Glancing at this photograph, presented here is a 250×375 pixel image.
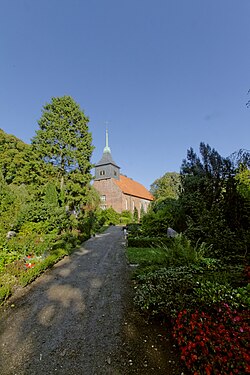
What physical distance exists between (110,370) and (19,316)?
8.29 ft

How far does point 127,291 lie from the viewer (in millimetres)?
4809

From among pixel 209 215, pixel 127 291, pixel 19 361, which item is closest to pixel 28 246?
pixel 127 291

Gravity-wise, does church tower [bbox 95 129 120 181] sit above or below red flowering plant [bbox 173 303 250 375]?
above

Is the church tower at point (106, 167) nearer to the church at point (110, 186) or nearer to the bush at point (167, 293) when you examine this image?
the church at point (110, 186)

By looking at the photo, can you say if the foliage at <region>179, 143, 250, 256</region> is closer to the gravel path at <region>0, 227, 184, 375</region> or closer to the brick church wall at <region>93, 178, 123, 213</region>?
the gravel path at <region>0, 227, 184, 375</region>

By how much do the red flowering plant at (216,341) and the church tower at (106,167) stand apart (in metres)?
30.4

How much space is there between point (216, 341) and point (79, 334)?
2.29 m

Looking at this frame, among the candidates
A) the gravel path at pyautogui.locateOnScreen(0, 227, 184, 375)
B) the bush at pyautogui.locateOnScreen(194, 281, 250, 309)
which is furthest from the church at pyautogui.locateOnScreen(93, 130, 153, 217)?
the bush at pyautogui.locateOnScreen(194, 281, 250, 309)

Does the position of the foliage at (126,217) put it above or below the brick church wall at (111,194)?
below

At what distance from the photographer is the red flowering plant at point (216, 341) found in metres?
1.98

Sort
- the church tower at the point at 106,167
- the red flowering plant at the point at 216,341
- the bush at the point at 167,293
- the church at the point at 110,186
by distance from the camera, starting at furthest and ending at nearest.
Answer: the church tower at the point at 106,167
the church at the point at 110,186
the bush at the point at 167,293
the red flowering plant at the point at 216,341

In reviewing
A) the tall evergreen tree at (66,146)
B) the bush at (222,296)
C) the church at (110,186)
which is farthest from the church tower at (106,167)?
the bush at (222,296)

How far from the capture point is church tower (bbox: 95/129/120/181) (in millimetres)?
32784

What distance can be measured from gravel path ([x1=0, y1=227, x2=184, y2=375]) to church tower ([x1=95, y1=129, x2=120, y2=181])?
2786cm
